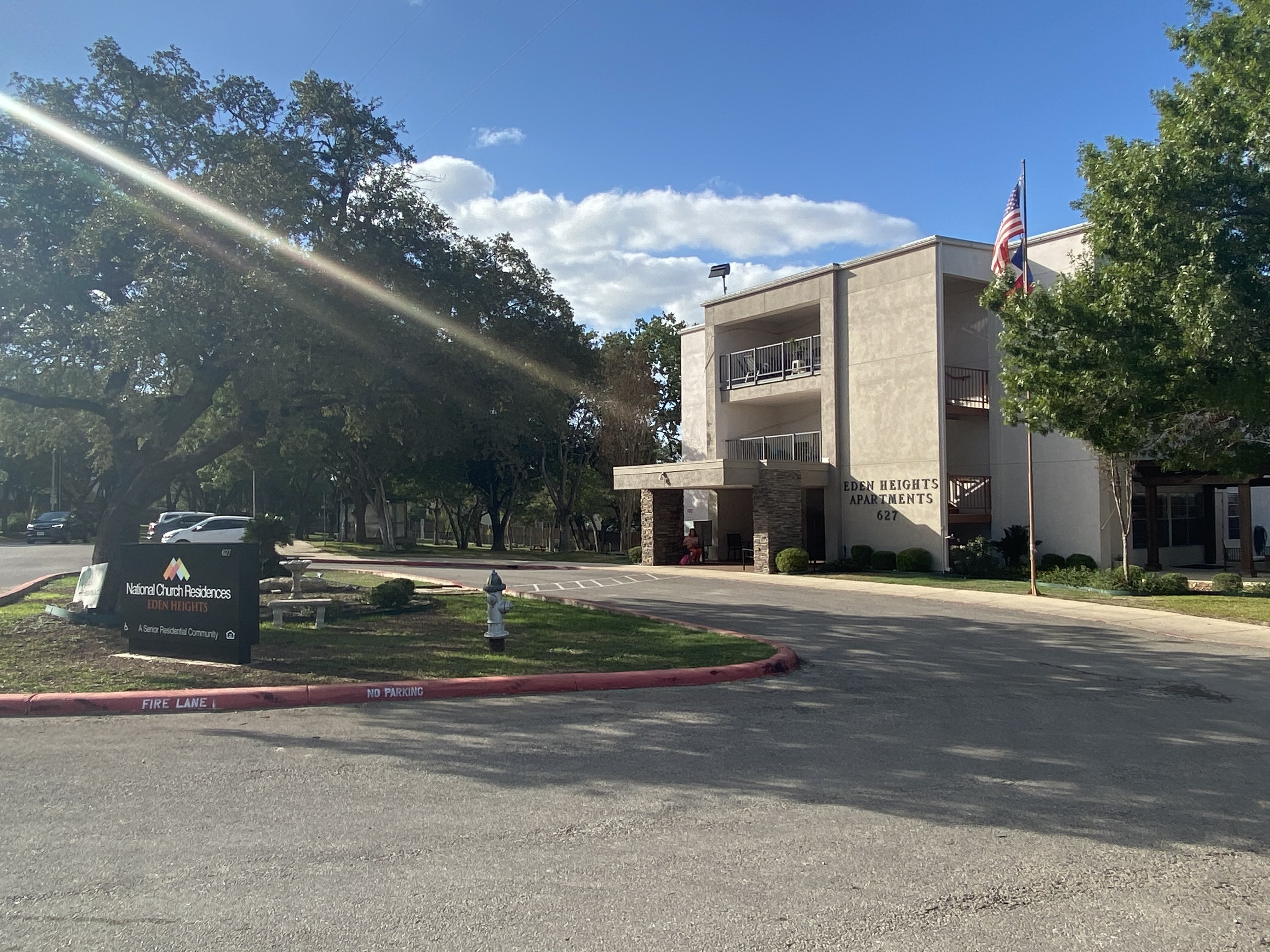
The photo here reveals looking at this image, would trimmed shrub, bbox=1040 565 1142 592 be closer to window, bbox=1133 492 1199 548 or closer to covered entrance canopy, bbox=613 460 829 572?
window, bbox=1133 492 1199 548

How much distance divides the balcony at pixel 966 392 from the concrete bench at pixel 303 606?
754 inches

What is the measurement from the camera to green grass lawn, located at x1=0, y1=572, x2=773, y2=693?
1005 centimetres

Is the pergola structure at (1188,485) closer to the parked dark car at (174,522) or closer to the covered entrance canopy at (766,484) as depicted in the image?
the covered entrance canopy at (766,484)

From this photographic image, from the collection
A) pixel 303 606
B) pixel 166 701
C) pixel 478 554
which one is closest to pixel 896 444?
pixel 303 606

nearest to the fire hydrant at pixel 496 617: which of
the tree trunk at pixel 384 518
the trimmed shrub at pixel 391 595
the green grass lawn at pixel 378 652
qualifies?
the green grass lawn at pixel 378 652

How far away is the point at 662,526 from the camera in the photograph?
33.3 meters

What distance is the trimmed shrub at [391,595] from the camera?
657 inches

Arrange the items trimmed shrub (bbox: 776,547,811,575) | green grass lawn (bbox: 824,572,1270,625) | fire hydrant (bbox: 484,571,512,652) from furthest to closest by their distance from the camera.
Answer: trimmed shrub (bbox: 776,547,811,575) < green grass lawn (bbox: 824,572,1270,625) < fire hydrant (bbox: 484,571,512,652)

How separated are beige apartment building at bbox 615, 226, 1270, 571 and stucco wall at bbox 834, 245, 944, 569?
49 mm

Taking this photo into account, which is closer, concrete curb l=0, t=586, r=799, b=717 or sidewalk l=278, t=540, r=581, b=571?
concrete curb l=0, t=586, r=799, b=717

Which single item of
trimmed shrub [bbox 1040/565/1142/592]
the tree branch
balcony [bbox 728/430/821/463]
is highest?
balcony [bbox 728/430/821/463]

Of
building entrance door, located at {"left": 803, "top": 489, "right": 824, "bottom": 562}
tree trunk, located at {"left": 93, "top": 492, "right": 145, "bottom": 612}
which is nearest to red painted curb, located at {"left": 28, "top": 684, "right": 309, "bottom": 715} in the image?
tree trunk, located at {"left": 93, "top": 492, "right": 145, "bottom": 612}

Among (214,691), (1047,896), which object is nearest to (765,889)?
(1047,896)

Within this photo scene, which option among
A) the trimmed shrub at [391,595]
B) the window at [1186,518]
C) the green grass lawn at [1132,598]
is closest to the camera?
the trimmed shrub at [391,595]
